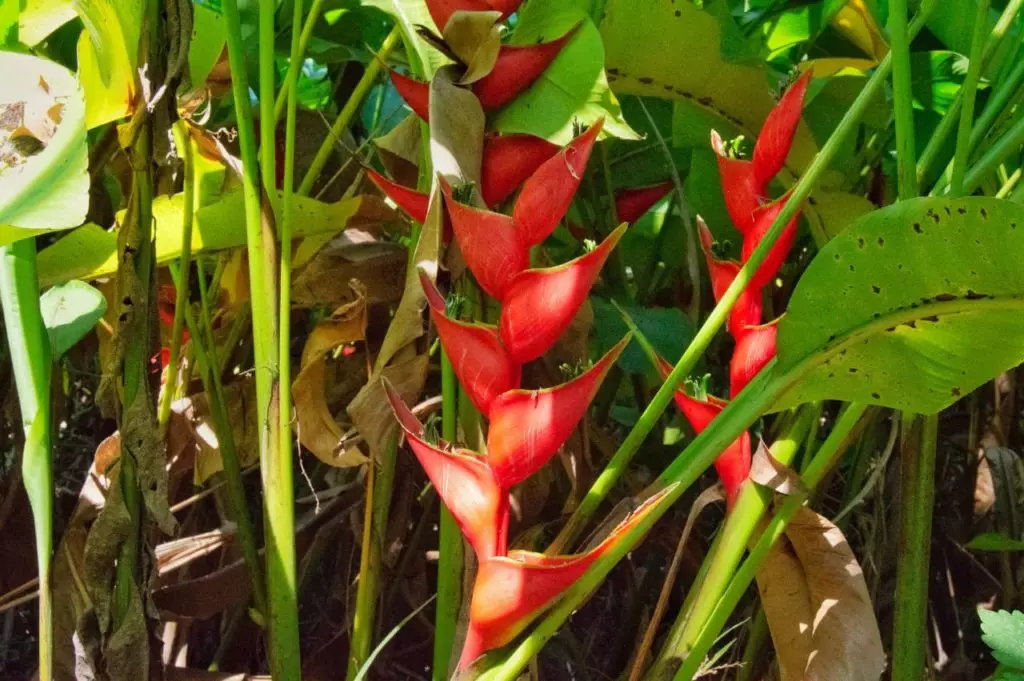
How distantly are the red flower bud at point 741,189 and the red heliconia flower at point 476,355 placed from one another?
18cm

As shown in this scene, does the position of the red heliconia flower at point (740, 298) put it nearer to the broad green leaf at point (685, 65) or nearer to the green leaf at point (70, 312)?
the broad green leaf at point (685, 65)

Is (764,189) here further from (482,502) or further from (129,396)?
(129,396)

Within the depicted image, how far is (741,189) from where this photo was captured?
0.55 m

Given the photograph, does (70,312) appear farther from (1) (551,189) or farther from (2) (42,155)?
(1) (551,189)

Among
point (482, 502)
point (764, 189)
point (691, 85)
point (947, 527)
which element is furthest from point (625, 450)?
point (947, 527)

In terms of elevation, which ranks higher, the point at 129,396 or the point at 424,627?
the point at 129,396

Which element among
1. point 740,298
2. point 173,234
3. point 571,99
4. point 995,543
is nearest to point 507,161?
point 571,99

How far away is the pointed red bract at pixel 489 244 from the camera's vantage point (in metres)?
0.45

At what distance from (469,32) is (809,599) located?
1.20ft

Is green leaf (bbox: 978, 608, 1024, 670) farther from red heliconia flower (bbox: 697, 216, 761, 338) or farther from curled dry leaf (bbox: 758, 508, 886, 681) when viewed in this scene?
red heliconia flower (bbox: 697, 216, 761, 338)

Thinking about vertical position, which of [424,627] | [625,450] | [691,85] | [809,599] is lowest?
[424,627]

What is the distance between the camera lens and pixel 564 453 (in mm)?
574

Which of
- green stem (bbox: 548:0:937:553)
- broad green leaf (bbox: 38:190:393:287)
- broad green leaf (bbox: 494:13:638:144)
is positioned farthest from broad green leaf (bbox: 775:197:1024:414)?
broad green leaf (bbox: 38:190:393:287)

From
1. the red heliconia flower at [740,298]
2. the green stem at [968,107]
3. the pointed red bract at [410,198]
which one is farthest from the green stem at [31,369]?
the green stem at [968,107]
